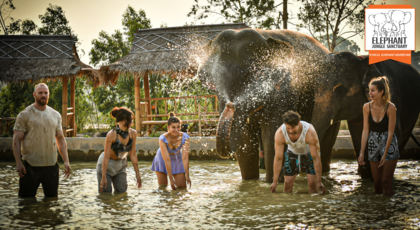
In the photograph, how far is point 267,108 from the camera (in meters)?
6.14

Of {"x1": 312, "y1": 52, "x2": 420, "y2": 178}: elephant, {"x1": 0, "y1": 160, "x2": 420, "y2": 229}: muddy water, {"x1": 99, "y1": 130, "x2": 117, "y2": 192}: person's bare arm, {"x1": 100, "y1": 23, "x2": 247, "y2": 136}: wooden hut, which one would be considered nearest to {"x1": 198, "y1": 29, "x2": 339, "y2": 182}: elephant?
{"x1": 312, "y1": 52, "x2": 420, "y2": 178}: elephant

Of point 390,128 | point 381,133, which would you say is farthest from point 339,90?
point 390,128

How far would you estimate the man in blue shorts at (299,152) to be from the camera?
5059 mm

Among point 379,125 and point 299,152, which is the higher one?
point 379,125

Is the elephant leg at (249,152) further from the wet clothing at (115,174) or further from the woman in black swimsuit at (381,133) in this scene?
the wet clothing at (115,174)

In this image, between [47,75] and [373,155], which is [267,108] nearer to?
[373,155]

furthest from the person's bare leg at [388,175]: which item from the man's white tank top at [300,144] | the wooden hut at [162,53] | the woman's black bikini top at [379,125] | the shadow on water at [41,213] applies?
the wooden hut at [162,53]

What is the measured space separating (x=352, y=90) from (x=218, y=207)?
128 inches

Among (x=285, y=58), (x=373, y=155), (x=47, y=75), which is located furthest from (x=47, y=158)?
(x=47, y=75)

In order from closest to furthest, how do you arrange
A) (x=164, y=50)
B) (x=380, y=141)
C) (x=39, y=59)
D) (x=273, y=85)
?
(x=380, y=141) → (x=273, y=85) → (x=164, y=50) → (x=39, y=59)

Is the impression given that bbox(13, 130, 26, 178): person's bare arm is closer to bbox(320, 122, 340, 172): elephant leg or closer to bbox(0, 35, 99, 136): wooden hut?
bbox(320, 122, 340, 172): elephant leg

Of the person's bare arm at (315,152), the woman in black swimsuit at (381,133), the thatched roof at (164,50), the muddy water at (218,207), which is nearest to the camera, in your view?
the muddy water at (218,207)

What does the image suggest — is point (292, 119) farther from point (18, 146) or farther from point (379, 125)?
point (18, 146)

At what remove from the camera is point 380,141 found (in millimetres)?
5258
